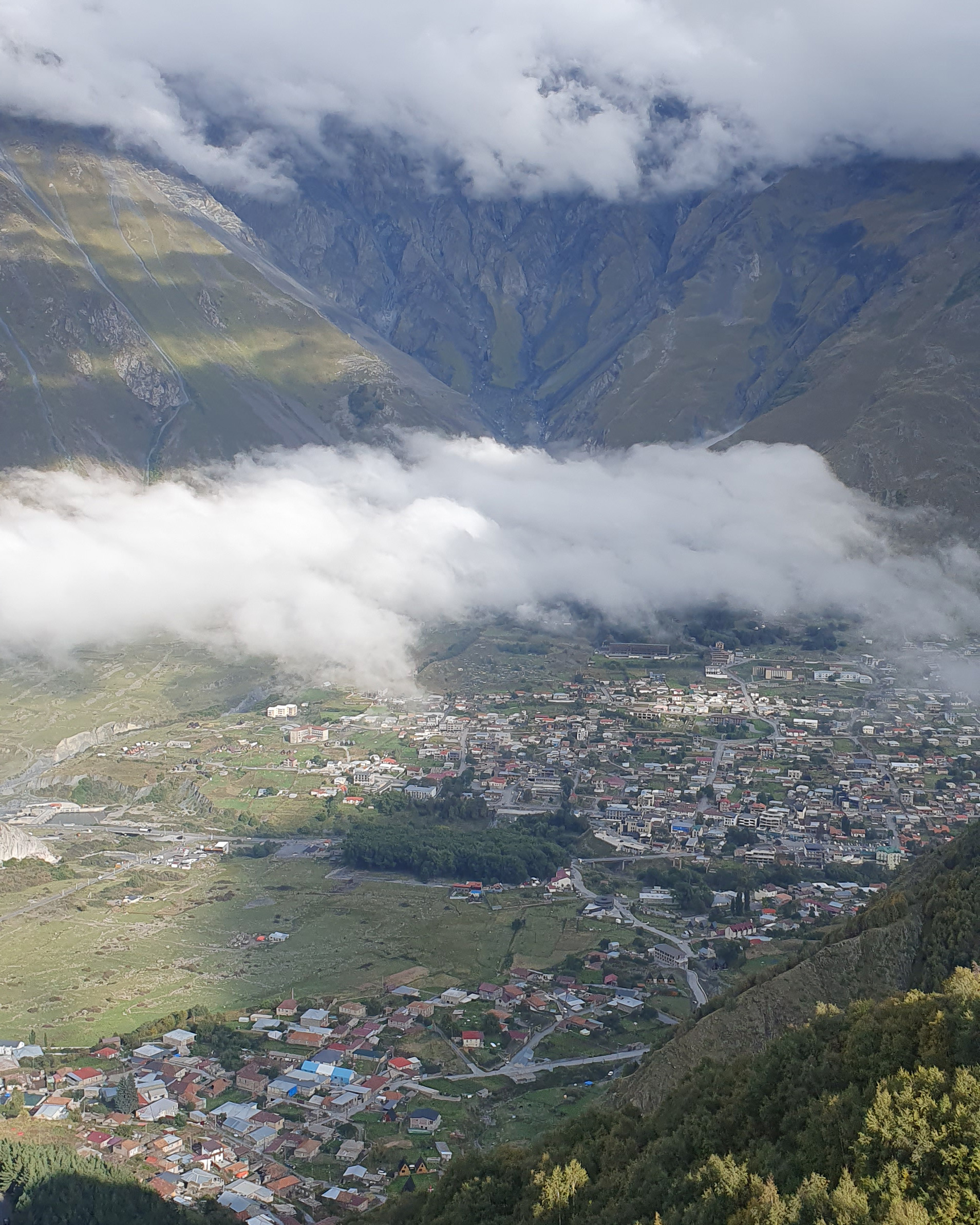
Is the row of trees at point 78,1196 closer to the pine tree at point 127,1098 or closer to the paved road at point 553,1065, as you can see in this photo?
the pine tree at point 127,1098

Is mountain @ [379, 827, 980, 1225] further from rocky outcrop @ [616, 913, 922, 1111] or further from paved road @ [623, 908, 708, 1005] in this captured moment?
paved road @ [623, 908, 708, 1005]

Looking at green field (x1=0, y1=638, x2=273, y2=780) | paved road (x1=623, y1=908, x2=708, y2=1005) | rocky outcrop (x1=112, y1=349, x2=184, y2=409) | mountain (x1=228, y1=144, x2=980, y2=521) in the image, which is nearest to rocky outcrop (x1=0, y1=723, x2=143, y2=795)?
green field (x1=0, y1=638, x2=273, y2=780)

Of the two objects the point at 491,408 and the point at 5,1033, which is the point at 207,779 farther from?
the point at 491,408

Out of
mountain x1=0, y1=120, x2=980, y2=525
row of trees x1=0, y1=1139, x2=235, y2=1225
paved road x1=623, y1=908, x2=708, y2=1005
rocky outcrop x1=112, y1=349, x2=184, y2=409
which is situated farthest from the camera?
rocky outcrop x1=112, y1=349, x2=184, y2=409

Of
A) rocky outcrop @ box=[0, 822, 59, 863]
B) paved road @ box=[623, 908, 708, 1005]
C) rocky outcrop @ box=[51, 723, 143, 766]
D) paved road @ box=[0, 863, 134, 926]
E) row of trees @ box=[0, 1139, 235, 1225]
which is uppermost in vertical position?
row of trees @ box=[0, 1139, 235, 1225]

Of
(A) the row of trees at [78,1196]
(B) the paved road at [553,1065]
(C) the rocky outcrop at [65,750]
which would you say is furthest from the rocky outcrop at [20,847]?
(A) the row of trees at [78,1196]

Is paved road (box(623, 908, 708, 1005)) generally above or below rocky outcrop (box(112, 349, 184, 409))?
above
